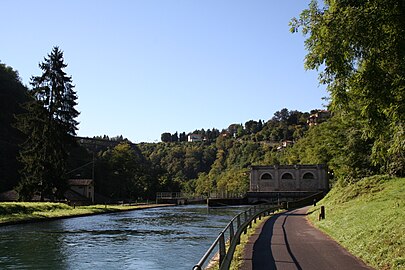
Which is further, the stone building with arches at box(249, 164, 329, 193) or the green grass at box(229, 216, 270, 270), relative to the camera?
the stone building with arches at box(249, 164, 329, 193)

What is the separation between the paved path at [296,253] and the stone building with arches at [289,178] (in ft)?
249

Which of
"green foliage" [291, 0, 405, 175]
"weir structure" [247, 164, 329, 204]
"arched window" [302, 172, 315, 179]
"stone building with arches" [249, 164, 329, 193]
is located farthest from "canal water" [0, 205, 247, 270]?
"arched window" [302, 172, 315, 179]

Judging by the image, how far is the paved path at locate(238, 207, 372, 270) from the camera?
12.8 meters

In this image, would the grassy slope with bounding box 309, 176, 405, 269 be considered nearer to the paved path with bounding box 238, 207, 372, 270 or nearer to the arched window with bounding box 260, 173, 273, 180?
the paved path with bounding box 238, 207, 372, 270

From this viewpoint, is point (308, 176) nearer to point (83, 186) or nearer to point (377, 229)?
point (83, 186)

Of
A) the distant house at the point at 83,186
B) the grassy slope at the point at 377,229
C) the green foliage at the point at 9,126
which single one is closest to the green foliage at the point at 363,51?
the grassy slope at the point at 377,229

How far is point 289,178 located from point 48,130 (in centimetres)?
6038

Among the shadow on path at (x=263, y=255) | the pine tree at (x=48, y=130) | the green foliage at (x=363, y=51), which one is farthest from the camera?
the pine tree at (x=48, y=130)

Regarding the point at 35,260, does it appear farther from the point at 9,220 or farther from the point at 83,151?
the point at 83,151

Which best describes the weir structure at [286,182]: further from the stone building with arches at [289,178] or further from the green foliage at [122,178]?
the green foliage at [122,178]

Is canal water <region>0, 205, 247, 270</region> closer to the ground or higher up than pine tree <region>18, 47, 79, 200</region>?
closer to the ground

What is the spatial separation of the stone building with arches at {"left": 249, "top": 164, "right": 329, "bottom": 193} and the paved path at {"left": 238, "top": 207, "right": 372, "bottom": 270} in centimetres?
7602

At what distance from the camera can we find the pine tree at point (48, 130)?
164 ft

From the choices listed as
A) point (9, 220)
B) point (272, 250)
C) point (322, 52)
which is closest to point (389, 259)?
point (272, 250)
